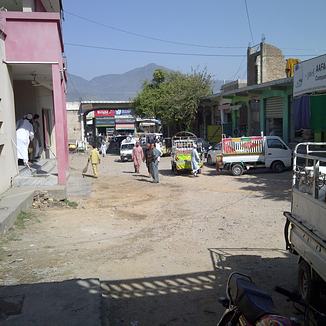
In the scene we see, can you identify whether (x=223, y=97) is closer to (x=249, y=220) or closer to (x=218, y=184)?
(x=218, y=184)

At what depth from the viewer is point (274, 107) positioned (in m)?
26.0

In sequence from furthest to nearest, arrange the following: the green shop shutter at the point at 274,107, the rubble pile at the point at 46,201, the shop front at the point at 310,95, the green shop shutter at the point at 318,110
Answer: the green shop shutter at the point at 274,107 → the green shop shutter at the point at 318,110 → the shop front at the point at 310,95 → the rubble pile at the point at 46,201

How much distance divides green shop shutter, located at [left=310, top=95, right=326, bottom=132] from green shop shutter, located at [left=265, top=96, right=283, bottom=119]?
9.80 m

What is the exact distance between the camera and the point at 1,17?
41.5 ft

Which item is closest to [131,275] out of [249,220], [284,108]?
[249,220]

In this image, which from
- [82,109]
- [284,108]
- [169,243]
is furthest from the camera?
[82,109]

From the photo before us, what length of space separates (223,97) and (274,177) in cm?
1425

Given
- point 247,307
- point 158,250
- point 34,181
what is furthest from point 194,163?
point 247,307

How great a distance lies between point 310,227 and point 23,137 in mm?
11706

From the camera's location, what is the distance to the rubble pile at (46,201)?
1235cm

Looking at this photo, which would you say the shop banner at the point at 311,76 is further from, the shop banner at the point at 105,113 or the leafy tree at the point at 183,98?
the shop banner at the point at 105,113

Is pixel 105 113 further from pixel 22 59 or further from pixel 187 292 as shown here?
pixel 187 292

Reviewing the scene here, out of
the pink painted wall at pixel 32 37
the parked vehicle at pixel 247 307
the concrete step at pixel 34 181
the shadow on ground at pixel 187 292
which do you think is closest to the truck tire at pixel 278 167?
the concrete step at pixel 34 181

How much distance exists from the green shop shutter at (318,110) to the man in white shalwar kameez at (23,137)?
9.39m
